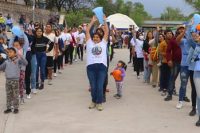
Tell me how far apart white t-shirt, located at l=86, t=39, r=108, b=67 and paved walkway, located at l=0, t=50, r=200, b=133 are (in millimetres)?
1022

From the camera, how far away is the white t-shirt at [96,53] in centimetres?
961

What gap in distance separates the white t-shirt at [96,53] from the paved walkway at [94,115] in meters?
1.02

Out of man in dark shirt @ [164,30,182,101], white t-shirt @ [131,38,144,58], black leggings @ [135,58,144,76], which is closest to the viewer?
man in dark shirt @ [164,30,182,101]

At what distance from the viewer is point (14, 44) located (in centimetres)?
1004

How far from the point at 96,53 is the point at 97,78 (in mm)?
532

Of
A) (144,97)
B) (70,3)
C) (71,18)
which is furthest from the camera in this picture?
(70,3)

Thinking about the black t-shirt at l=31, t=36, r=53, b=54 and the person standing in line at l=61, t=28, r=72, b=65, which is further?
the person standing in line at l=61, t=28, r=72, b=65

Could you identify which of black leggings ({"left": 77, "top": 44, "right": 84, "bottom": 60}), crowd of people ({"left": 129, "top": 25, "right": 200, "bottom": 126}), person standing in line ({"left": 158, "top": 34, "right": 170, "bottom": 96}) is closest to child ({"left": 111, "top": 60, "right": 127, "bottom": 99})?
crowd of people ({"left": 129, "top": 25, "right": 200, "bottom": 126})

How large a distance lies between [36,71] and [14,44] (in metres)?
1.71

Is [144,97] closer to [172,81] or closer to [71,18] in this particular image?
[172,81]

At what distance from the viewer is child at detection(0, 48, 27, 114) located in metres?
9.20

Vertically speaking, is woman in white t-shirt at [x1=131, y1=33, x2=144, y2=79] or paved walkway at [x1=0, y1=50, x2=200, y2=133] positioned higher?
woman in white t-shirt at [x1=131, y1=33, x2=144, y2=79]

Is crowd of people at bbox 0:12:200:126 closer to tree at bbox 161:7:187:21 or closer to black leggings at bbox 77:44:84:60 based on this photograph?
black leggings at bbox 77:44:84:60

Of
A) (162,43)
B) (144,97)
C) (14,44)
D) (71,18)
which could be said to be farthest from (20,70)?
(71,18)
